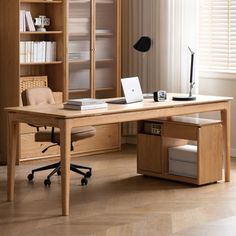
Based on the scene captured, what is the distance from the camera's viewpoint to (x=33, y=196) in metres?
6.26

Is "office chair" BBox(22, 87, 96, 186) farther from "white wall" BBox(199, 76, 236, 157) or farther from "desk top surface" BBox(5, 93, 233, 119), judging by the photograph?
"white wall" BBox(199, 76, 236, 157)

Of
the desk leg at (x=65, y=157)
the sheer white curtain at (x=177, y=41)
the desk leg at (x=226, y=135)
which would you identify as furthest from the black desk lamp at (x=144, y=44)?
the desk leg at (x=65, y=157)

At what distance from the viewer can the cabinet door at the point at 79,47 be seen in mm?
8109

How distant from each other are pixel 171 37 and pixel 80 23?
1069 millimetres

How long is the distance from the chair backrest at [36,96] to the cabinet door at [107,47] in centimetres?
137

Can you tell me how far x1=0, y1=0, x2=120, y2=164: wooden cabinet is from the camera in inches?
301

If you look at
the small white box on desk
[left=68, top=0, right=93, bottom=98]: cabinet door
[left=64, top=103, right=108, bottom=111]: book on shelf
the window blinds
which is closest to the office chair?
[left=64, top=103, right=108, bottom=111]: book on shelf

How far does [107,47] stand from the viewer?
8516 millimetres

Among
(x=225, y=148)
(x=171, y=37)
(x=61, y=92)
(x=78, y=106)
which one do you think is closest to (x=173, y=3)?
(x=171, y=37)

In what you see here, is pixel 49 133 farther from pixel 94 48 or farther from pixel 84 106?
pixel 94 48

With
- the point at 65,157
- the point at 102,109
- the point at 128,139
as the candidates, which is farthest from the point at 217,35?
the point at 65,157

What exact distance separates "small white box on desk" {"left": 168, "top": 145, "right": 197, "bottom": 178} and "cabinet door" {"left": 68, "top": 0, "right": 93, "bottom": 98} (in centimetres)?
178

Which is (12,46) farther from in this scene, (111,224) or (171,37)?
(111,224)

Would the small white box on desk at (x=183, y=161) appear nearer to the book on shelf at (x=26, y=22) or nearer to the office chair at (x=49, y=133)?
the office chair at (x=49, y=133)
